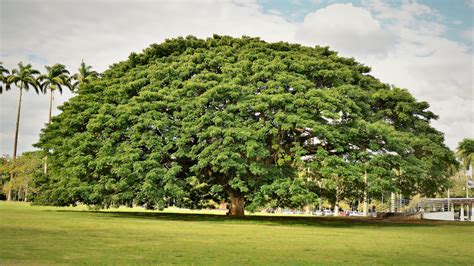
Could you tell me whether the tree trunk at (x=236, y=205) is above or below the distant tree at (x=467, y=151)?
below

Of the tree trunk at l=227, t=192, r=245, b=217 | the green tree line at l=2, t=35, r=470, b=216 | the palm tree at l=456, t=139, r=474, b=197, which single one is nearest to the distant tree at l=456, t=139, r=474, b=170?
the palm tree at l=456, t=139, r=474, b=197

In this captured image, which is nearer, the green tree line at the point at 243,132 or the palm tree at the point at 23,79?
the green tree line at the point at 243,132

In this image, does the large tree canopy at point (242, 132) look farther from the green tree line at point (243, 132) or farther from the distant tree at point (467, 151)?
the distant tree at point (467, 151)

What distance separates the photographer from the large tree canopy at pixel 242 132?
30469 millimetres

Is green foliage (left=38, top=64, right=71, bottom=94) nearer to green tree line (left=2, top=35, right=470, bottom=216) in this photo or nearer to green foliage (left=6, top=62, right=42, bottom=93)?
green foliage (left=6, top=62, right=42, bottom=93)

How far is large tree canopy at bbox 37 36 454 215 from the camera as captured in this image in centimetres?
3047

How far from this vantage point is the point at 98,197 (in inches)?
1348

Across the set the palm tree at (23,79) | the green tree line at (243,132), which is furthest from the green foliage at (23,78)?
the green tree line at (243,132)

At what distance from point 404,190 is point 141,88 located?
67.1 feet

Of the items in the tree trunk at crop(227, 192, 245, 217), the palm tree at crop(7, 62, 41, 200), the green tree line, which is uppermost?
the palm tree at crop(7, 62, 41, 200)

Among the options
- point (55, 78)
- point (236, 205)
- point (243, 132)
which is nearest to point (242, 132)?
point (243, 132)

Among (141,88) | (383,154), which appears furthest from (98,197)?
(383,154)

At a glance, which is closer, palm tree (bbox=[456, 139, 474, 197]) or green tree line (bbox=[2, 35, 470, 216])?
green tree line (bbox=[2, 35, 470, 216])

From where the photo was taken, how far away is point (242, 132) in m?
29.4
